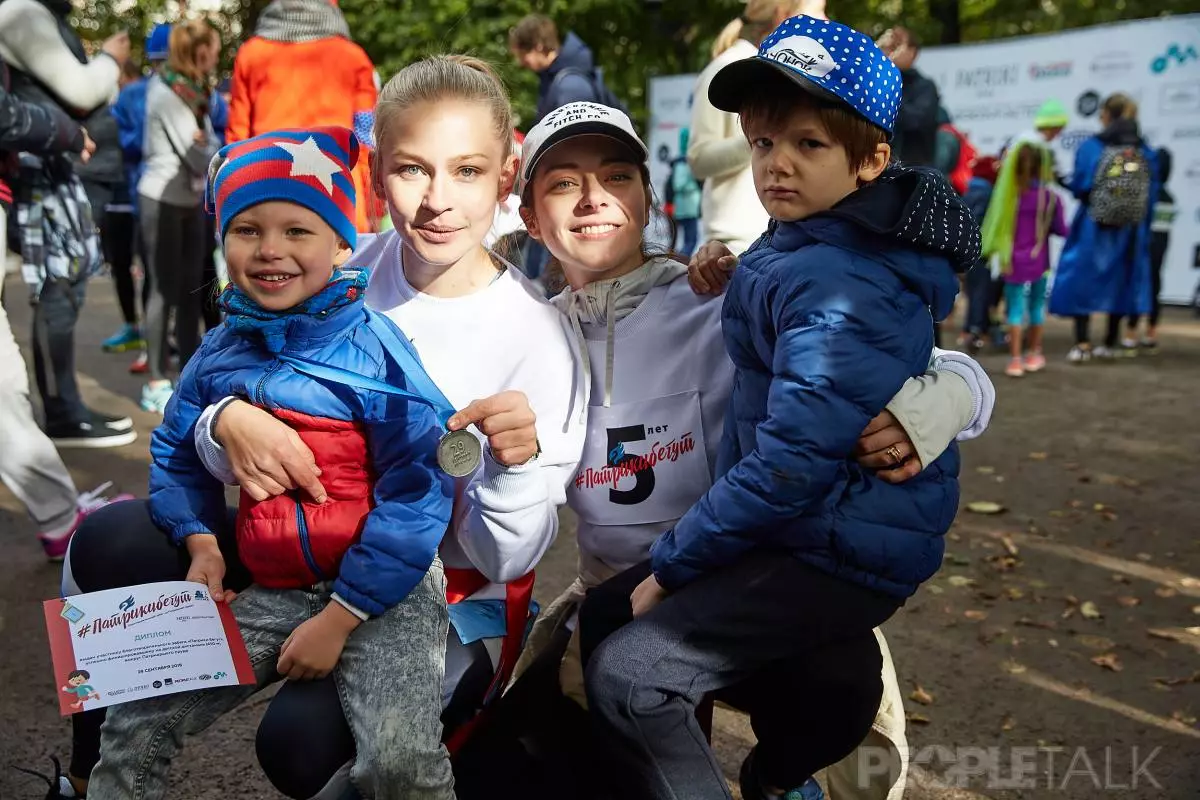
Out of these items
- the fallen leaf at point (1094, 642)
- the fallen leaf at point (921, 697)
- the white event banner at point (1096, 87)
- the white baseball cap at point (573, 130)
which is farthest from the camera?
the white event banner at point (1096, 87)

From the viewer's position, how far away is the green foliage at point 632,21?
17.5 meters

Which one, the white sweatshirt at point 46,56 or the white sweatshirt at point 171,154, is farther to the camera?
the white sweatshirt at point 171,154

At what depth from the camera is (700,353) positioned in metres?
2.26

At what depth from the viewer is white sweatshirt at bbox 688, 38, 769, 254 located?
14.2 feet

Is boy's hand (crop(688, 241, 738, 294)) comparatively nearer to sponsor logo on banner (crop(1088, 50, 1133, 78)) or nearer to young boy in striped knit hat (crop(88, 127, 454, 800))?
young boy in striped knit hat (crop(88, 127, 454, 800))

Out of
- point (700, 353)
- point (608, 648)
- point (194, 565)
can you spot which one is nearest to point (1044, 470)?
point (700, 353)

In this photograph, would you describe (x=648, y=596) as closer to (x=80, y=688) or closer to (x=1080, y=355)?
(x=80, y=688)

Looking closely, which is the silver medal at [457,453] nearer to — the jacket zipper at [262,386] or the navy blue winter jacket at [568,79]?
the jacket zipper at [262,386]

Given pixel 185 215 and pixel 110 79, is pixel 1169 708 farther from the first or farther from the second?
pixel 185 215

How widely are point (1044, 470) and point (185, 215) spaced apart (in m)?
5.06

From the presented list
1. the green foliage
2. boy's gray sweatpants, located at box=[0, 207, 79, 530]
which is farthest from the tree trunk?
boy's gray sweatpants, located at box=[0, 207, 79, 530]

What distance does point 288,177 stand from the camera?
196 cm

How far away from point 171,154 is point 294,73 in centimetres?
131

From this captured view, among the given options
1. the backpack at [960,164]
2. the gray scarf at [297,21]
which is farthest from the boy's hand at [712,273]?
the backpack at [960,164]
